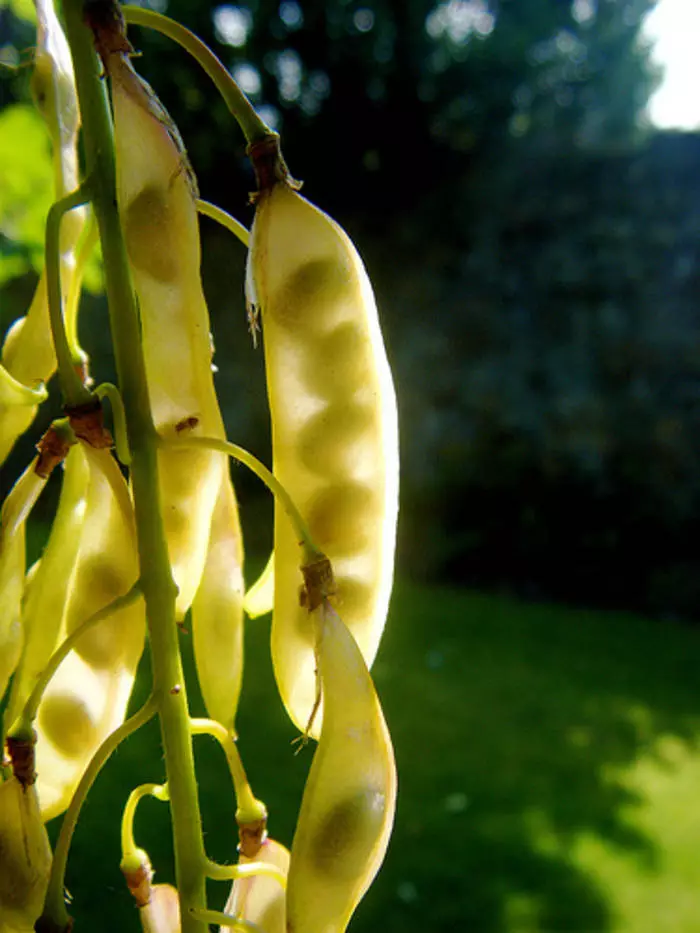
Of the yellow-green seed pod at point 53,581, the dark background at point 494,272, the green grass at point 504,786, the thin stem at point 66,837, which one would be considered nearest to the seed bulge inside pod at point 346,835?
the thin stem at point 66,837

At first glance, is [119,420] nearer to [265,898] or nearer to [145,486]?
[145,486]

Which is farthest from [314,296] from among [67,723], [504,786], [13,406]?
[504,786]

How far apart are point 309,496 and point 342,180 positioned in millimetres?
4969

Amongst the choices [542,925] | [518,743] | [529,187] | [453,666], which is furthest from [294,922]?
[529,187]

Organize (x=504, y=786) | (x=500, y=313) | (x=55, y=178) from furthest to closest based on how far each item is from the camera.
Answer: (x=500, y=313) → (x=504, y=786) → (x=55, y=178)

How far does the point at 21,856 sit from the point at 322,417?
0.87 feet

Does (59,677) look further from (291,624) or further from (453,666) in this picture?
(453,666)

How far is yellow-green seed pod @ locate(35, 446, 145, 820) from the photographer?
1.78ft

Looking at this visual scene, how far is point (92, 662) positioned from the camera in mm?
556

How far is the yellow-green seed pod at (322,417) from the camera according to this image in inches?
19.2

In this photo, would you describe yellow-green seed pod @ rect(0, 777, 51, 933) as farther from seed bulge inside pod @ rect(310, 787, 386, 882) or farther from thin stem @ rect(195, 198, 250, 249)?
thin stem @ rect(195, 198, 250, 249)

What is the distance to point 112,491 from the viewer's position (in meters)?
0.52

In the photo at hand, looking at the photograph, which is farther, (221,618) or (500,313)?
(500,313)

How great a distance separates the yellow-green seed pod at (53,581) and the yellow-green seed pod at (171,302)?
85mm
